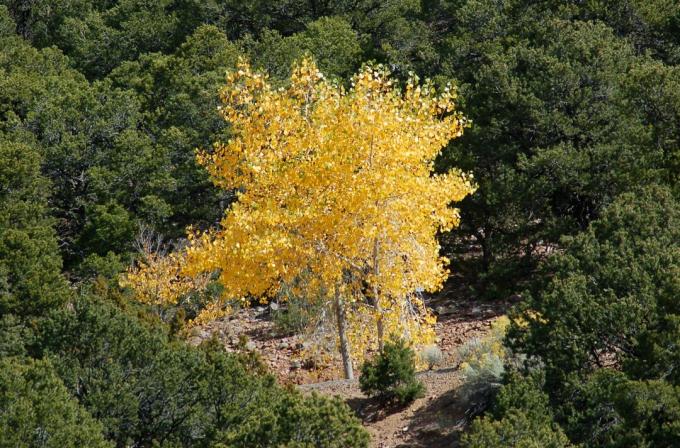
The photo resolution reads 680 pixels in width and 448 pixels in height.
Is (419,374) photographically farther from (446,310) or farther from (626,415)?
(446,310)

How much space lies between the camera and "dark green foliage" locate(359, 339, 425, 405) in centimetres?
1452

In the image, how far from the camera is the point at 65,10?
148 ft

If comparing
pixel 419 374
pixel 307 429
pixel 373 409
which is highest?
pixel 307 429

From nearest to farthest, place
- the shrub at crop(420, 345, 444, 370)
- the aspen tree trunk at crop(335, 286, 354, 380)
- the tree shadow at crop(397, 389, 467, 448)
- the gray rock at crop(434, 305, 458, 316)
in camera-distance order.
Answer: the tree shadow at crop(397, 389, 467, 448) → the aspen tree trunk at crop(335, 286, 354, 380) → the shrub at crop(420, 345, 444, 370) → the gray rock at crop(434, 305, 458, 316)

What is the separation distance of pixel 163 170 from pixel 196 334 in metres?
5.81

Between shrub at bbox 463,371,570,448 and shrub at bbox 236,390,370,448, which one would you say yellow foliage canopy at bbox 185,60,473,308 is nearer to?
shrub at bbox 463,371,570,448

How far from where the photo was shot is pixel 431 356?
1805 cm

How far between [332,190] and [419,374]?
10.8 feet

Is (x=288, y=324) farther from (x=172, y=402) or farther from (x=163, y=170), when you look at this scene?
(x=172, y=402)

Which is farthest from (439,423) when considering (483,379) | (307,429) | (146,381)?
(146,381)

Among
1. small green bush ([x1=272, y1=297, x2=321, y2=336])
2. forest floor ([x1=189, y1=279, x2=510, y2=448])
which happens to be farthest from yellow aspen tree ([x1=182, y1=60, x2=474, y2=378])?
small green bush ([x1=272, y1=297, x2=321, y2=336])

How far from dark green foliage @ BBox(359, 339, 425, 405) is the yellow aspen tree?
4.06 feet

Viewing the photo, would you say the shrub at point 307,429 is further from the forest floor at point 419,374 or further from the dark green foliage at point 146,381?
the forest floor at point 419,374

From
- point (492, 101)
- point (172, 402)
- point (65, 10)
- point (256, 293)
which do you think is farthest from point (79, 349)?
point (65, 10)
